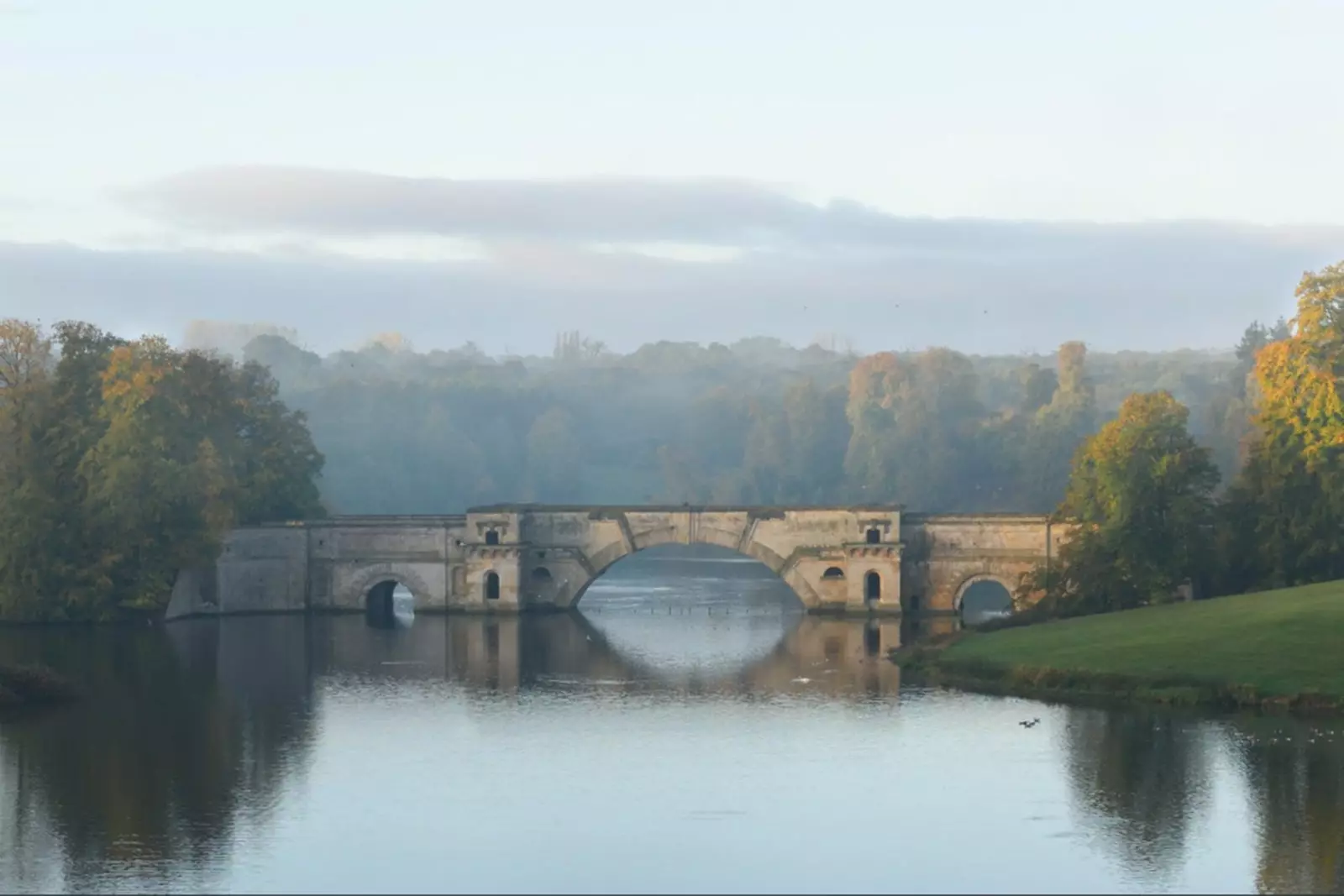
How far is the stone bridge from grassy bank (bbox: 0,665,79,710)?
30964 millimetres

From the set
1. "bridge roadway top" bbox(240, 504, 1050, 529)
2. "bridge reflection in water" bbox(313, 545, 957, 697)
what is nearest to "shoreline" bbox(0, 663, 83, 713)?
"bridge reflection in water" bbox(313, 545, 957, 697)

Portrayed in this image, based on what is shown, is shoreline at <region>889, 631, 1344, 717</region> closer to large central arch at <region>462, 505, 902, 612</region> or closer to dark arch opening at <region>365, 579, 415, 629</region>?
large central arch at <region>462, 505, 902, 612</region>

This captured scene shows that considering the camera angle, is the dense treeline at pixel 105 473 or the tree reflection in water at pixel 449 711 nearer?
the tree reflection in water at pixel 449 711

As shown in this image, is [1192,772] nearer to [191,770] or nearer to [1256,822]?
[1256,822]

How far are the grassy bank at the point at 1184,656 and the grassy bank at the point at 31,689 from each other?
100ft

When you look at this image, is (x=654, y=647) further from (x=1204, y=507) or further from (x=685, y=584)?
(x=685, y=584)

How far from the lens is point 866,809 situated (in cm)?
4934

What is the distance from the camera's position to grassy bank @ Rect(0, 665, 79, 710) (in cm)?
6712

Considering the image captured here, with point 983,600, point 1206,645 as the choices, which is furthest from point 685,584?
point 1206,645

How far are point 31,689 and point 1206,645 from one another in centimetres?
3969

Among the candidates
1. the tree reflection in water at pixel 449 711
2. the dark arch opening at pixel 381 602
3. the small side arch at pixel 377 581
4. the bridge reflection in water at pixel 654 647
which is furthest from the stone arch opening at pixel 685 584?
the tree reflection in water at pixel 449 711

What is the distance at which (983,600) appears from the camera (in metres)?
123

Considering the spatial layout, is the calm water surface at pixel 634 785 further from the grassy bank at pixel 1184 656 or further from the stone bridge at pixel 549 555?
the stone bridge at pixel 549 555

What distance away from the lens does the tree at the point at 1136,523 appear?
275 feet
